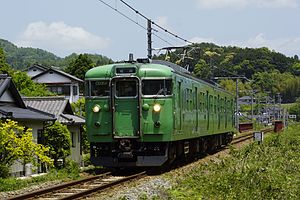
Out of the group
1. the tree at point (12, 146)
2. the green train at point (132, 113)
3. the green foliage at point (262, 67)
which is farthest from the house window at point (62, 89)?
the green train at point (132, 113)

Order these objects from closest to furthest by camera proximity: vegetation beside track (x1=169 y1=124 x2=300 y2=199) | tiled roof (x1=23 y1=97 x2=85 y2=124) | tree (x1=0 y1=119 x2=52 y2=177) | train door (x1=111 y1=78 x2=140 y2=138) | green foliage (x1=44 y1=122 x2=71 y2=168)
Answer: vegetation beside track (x1=169 y1=124 x2=300 y2=199), train door (x1=111 y1=78 x2=140 y2=138), tree (x1=0 y1=119 x2=52 y2=177), green foliage (x1=44 y1=122 x2=71 y2=168), tiled roof (x1=23 y1=97 x2=85 y2=124)

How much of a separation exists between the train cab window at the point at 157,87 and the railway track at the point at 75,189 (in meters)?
2.23

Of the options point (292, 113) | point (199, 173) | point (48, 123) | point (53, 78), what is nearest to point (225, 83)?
point (292, 113)

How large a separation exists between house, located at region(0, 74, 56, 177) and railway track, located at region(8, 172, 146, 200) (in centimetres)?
393

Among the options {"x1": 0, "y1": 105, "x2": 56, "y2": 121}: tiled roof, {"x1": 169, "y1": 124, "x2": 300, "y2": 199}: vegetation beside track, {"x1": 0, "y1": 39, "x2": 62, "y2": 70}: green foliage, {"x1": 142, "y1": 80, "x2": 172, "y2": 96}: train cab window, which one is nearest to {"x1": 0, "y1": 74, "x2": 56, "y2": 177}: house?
{"x1": 0, "y1": 105, "x2": 56, "y2": 121}: tiled roof

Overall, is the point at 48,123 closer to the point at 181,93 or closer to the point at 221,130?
the point at 181,93

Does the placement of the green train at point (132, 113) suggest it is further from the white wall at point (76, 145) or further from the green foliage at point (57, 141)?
the white wall at point (76, 145)

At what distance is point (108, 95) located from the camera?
54.2 ft

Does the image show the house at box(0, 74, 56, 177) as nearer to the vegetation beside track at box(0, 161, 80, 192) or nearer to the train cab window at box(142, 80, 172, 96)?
the vegetation beside track at box(0, 161, 80, 192)

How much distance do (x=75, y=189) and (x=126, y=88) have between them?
3976 mm

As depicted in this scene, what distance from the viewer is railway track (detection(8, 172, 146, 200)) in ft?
39.1

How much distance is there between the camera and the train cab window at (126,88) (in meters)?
16.5

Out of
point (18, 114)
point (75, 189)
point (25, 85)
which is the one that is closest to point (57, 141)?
point (18, 114)

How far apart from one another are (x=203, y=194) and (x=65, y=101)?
16.5 m
